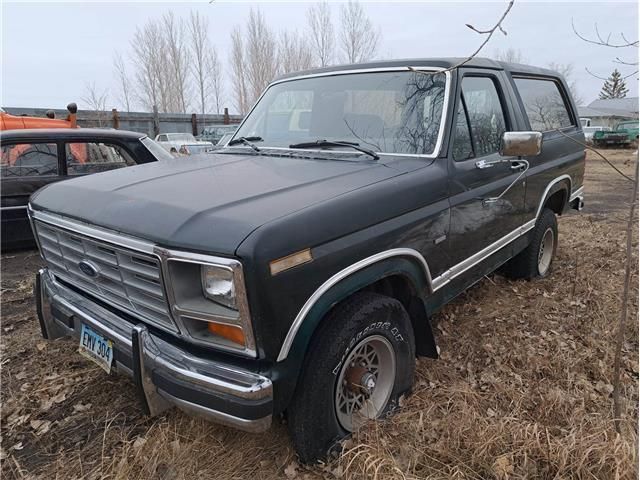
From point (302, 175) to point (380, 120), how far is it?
0.82 m

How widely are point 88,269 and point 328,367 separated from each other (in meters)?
1.30

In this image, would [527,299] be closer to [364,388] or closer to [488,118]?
[488,118]

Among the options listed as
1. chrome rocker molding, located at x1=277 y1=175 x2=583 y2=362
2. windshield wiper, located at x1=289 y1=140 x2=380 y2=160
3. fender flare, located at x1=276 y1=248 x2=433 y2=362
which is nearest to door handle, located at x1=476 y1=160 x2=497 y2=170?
chrome rocker molding, located at x1=277 y1=175 x2=583 y2=362

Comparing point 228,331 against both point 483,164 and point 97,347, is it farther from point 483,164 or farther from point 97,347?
point 483,164

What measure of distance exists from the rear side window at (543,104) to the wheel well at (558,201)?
659 mm

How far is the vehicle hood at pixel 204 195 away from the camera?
6.29 feet

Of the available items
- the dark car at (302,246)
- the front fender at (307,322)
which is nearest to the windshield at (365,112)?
the dark car at (302,246)

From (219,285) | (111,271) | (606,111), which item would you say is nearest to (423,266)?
(219,285)

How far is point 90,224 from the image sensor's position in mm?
2293

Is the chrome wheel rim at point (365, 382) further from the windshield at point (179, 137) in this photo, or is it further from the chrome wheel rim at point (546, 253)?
the windshield at point (179, 137)

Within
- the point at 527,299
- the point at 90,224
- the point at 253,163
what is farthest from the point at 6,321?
the point at 527,299

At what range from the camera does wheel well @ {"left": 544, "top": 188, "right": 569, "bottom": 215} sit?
4.78 meters

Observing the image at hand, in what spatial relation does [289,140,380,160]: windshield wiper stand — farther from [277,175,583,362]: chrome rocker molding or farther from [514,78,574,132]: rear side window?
[514,78,574,132]: rear side window

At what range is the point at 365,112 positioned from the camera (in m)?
3.16
